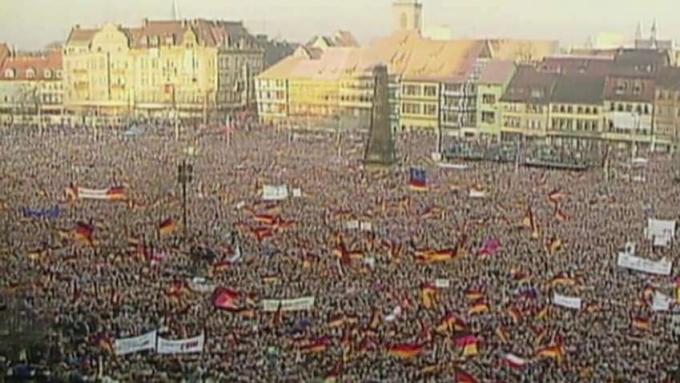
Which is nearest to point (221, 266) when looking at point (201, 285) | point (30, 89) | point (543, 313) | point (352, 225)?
point (201, 285)

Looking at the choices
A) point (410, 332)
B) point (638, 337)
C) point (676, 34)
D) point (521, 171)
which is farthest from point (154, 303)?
point (676, 34)

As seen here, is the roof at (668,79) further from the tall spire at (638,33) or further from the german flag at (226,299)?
the german flag at (226,299)

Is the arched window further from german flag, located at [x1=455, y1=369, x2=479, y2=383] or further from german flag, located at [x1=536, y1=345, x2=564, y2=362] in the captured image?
german flag, located at [x1=455, y1=369, x2=479, y2=383]

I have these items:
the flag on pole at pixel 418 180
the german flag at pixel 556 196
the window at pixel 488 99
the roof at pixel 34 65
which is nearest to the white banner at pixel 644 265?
the german flag at pixel 556 196

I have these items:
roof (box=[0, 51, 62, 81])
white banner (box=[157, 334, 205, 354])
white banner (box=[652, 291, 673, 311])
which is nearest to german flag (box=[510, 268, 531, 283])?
white banner (box=[652, 291, 673, 311])

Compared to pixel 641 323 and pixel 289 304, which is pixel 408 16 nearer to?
pixel 289 304

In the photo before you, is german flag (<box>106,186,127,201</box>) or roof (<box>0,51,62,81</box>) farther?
roof (<box>0,51,62,81</box>)

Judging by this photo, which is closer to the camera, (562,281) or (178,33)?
(562,281)
